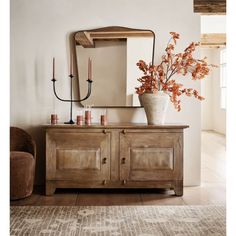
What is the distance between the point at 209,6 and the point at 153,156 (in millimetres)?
1899

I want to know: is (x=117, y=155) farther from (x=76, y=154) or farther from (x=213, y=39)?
(x=213, y=39)

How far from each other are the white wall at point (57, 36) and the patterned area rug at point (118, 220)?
1177 millimetres

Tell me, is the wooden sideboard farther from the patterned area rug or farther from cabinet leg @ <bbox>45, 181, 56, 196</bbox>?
the patterned area rug

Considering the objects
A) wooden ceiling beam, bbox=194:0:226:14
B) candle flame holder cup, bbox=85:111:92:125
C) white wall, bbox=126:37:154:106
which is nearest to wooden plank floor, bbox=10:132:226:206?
candle flame holder cup, bbox=85:111:92:125

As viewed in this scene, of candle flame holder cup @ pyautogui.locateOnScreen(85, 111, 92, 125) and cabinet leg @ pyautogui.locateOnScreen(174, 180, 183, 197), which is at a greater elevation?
candle flame holder cup @ pyautogui.locateOnScreen(85, 111, 92, 125)

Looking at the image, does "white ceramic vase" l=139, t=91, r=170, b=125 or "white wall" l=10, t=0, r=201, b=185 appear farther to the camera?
"white wall" l=10, t=0, r=201, b=185

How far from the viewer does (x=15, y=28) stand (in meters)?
4.41

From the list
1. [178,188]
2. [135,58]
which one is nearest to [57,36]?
[135,58]

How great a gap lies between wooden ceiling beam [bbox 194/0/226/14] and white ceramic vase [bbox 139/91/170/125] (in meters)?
1.16

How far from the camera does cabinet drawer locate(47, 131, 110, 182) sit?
12.9 feet

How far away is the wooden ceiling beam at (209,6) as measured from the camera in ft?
14.6
